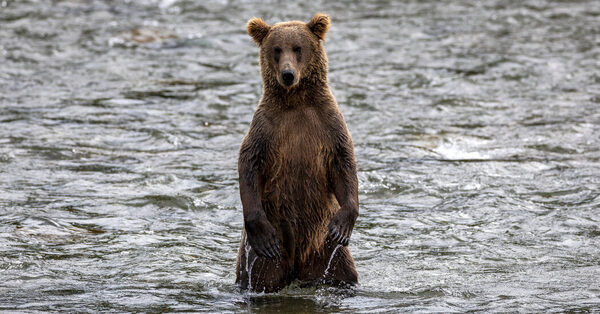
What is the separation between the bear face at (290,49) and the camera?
6172 millimetres

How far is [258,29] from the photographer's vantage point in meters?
6.54

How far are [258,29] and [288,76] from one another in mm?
629

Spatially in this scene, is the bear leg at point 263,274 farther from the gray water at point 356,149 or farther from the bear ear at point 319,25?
the bear ear at point 319,25

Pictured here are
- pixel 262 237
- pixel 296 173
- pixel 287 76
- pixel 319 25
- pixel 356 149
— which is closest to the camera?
pixel 287 76

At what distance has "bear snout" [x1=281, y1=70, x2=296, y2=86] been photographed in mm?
6062

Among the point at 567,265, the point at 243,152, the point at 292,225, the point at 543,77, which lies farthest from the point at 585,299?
the point at 543,77

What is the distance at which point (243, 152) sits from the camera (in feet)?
20.8

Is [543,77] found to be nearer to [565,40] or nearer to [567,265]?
[565,40]

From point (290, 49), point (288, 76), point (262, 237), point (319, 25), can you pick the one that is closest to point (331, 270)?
point (262, 237)

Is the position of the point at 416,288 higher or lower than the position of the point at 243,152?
lower

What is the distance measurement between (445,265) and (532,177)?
2.72 meters

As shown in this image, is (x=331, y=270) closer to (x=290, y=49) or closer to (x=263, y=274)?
(x=263, y=274)

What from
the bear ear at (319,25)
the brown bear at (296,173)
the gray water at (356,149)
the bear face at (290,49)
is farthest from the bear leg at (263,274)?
the bear ear at (319,25)

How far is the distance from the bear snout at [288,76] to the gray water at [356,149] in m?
1.45
